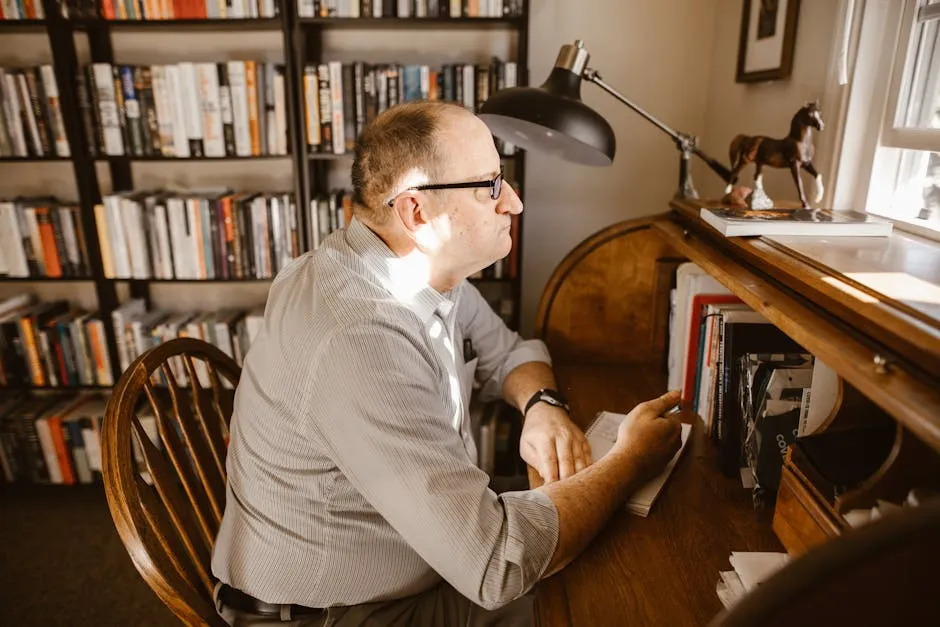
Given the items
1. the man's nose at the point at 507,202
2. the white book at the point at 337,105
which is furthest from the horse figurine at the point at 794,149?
the white book at the point at 337,105

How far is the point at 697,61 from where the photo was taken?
2.27 m

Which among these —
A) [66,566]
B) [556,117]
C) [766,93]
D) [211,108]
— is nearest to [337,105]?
[211,108]

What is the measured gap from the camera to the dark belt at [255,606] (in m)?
1.06

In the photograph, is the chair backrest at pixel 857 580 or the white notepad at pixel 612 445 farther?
the white notepad at pixel 612 445

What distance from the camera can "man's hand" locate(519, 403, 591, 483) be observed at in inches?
45.6

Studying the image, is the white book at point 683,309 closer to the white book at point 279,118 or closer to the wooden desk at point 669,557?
the wooden desk at point 669,557

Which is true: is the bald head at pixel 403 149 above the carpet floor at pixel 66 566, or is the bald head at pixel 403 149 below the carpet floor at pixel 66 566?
above

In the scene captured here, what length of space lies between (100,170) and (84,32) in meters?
0.49

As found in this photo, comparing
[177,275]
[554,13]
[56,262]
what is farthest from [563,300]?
[56,262]

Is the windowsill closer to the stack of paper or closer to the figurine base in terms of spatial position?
the figurine base

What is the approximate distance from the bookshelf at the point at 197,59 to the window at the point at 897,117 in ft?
3.37

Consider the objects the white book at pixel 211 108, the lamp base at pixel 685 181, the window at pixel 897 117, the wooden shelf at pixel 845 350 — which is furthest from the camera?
the white book at pixel 211 108

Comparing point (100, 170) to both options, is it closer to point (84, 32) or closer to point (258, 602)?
point (84, 32)

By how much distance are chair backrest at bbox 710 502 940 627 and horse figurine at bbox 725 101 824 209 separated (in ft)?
3.28
